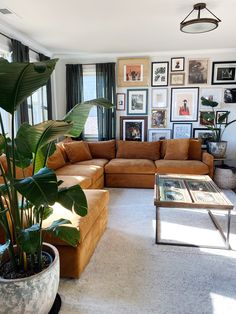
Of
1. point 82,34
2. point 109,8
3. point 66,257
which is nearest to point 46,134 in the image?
point 66,257

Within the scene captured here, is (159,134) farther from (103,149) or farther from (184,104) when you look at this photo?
(103,149)

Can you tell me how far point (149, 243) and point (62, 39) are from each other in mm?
3329

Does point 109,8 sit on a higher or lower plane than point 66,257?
higher

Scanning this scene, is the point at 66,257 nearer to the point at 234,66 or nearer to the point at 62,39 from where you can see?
the point at 62,39

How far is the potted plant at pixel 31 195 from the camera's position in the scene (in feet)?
3.43

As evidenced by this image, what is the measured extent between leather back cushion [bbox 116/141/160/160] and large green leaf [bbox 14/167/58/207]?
3538mm

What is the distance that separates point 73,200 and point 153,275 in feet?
3.59

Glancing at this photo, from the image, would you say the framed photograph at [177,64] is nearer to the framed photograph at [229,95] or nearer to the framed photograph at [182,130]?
the framed photograph at [229,95]

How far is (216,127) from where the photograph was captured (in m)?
4.71

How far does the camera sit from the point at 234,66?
4.48m

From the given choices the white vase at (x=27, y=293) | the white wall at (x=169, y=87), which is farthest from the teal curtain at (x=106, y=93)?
the white vase at (x=27, y=293)

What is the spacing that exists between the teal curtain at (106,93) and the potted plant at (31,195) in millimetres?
3300

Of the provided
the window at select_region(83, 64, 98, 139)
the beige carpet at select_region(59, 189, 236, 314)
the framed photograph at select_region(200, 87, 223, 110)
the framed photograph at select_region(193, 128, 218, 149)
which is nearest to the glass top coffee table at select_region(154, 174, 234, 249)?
the beige carpet at select_region(59, 189, 236, 314)

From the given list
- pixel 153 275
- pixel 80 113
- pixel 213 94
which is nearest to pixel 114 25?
pixel 80 113
